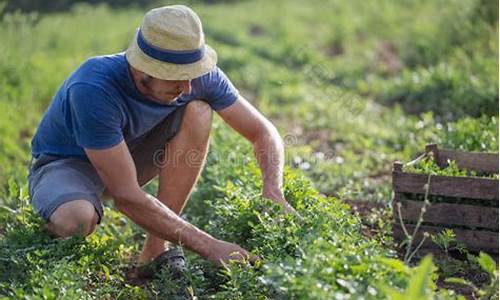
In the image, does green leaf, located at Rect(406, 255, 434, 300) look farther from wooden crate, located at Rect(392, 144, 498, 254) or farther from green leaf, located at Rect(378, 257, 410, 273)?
wooden crate, located at Rect(392, 144, 498, 254)

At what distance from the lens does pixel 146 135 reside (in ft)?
15.4

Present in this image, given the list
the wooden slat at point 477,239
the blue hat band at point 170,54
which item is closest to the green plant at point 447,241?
the wooden slat at point 477,239

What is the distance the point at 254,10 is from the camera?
66.6 feet

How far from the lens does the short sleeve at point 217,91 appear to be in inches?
178

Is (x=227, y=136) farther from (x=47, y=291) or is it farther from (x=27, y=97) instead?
(x=47, y=291)

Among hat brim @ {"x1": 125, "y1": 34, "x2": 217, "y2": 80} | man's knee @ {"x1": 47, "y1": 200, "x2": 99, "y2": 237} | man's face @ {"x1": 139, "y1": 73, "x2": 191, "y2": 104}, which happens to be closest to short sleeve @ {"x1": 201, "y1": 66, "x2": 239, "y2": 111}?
man's face @ {"x1": 139, "y1": 73, "x2": 191, "y2": 104}

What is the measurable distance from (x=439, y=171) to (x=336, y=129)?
3483mm

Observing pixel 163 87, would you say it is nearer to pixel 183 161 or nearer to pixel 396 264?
pixel 183 161

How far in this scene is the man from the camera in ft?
13.1

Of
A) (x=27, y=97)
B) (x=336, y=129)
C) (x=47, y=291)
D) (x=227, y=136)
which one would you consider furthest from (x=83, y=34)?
(x=47, y=291)

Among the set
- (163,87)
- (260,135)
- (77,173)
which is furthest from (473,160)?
(77,173)

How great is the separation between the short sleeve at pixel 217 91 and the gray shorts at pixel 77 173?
16 cm

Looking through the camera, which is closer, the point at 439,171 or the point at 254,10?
the point at 439,171

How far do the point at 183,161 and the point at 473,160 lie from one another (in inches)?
67.0
